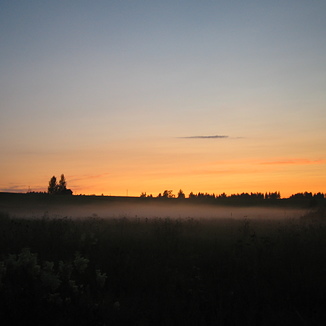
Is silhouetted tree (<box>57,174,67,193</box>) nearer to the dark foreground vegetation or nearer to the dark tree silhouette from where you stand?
the dark tree silhouette

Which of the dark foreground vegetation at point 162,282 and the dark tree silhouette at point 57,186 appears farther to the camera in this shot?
the dark tree silhouette at point 57,186

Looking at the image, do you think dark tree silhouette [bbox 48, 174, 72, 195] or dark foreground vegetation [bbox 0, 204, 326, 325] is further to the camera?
dark tree silhouette [bbox 48, 174, 72, 195]

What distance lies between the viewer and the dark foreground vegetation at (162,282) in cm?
615

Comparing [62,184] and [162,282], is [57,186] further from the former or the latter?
[162,282]

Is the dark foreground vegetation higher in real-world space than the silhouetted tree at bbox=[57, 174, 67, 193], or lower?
lower

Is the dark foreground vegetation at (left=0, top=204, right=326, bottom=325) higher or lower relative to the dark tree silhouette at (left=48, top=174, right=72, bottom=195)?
lower

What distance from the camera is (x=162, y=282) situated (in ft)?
26.7

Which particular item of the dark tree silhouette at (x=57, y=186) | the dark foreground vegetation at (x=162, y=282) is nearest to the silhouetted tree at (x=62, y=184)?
the dark tree silhouette at (x=57, y=186)

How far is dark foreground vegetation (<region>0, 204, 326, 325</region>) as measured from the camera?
20.2 ft

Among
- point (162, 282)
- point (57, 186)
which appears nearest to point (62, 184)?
point (57, 186)

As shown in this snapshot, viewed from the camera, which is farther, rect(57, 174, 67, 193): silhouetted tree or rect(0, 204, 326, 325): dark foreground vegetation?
rect(57, 174, 67, 193): silhouetted tree

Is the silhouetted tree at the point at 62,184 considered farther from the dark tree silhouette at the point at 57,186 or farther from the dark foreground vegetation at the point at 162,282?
the dark foreground vegetation at the point at 162,282

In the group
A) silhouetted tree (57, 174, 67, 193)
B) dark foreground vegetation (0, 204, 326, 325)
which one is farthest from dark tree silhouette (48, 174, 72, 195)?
dark foreground vegetation (0, 204, 326, 325)

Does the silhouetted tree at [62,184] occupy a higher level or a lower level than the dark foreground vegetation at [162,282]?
higher
